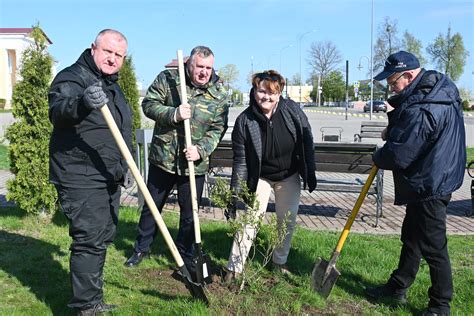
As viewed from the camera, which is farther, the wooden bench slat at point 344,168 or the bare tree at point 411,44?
the bare tree at point 411,44

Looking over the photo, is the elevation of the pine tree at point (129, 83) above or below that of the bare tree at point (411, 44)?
below

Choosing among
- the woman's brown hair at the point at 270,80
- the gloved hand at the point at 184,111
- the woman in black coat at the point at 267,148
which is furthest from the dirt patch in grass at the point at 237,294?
the woman's brown hair at the point at 270,80

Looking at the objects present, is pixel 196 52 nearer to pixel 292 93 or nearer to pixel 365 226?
pixel 365 226

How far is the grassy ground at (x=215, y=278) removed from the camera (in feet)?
11.7

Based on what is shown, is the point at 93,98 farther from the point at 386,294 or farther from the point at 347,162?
the point at 347,162

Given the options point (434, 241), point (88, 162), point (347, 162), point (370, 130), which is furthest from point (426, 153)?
point (370, 130)

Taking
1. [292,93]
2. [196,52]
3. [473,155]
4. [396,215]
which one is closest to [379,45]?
[473,155]

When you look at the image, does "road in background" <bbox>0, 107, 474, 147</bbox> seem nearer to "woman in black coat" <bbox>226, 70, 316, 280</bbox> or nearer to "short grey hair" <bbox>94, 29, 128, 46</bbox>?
"short grey hair" <bbox>94, 29, 128, 46</bbox>

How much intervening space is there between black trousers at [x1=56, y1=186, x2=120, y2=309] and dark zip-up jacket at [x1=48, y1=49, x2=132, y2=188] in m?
0.09

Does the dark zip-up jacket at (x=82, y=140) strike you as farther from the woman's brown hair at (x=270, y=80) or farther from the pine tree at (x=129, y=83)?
the pine tree at (x=129, y=83)

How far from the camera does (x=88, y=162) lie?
10.5 ft

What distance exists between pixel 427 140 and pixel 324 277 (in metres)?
1.40

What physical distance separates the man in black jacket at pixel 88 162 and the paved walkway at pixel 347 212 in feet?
10.5

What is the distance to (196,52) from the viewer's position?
393cm
